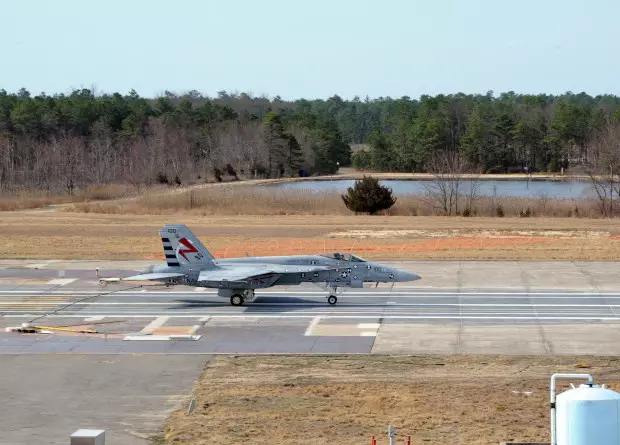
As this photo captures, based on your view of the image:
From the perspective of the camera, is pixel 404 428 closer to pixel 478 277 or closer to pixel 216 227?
pixel 478 277

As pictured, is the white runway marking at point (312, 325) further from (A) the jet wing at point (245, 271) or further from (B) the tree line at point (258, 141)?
(B) the tree line at point (258, 141)

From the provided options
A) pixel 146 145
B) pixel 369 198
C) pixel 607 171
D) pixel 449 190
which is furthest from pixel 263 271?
pixel 146 145

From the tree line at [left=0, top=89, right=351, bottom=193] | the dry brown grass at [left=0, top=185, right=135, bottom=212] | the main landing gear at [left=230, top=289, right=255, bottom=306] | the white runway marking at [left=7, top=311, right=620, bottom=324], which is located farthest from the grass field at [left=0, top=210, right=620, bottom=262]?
the tree line at [left=0, top=89, right=351, bottom=193]

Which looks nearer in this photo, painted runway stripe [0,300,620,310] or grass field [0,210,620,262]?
painted runway stripe [0,300,620,310]

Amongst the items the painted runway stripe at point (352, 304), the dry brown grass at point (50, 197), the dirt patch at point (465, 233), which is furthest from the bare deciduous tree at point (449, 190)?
the painted runway stripe at point (352, 304)

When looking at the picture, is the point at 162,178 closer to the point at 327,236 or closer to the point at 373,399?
the point at 327,236

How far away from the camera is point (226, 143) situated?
15062cm

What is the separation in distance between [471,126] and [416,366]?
419 ft

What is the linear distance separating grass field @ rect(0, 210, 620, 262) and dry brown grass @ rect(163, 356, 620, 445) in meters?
23.1

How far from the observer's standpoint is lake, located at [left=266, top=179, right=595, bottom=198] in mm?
110331

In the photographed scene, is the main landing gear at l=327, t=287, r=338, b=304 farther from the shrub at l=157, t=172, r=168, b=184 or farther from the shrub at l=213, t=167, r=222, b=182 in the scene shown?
the shrub at l=213, t=167, r=222, b=182

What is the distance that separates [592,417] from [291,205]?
224 feet

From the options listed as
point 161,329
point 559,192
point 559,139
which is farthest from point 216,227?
point 559,139

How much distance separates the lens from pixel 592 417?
14.9m
